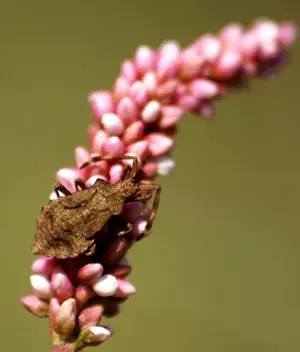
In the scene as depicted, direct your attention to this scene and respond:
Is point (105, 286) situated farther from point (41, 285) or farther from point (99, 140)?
point (99, 140)

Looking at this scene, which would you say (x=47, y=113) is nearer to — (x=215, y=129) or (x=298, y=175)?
(x=215, y=129)

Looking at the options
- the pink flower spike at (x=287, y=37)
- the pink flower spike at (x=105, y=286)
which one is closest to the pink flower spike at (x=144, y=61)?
the pink flower spike at (x=287, y=37)

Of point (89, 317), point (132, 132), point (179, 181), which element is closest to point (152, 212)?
point (132, 132)

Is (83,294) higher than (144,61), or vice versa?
(144,61)

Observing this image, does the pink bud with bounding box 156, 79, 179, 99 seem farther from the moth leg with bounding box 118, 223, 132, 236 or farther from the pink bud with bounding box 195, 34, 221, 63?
the moth leg with bounding box 118, 223, 132, 236

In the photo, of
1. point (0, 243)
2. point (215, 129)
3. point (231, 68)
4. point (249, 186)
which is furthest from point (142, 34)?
point (231, 68)

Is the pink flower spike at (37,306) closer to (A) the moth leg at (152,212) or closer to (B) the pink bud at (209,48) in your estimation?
(A) the moth leg at (152,212)
